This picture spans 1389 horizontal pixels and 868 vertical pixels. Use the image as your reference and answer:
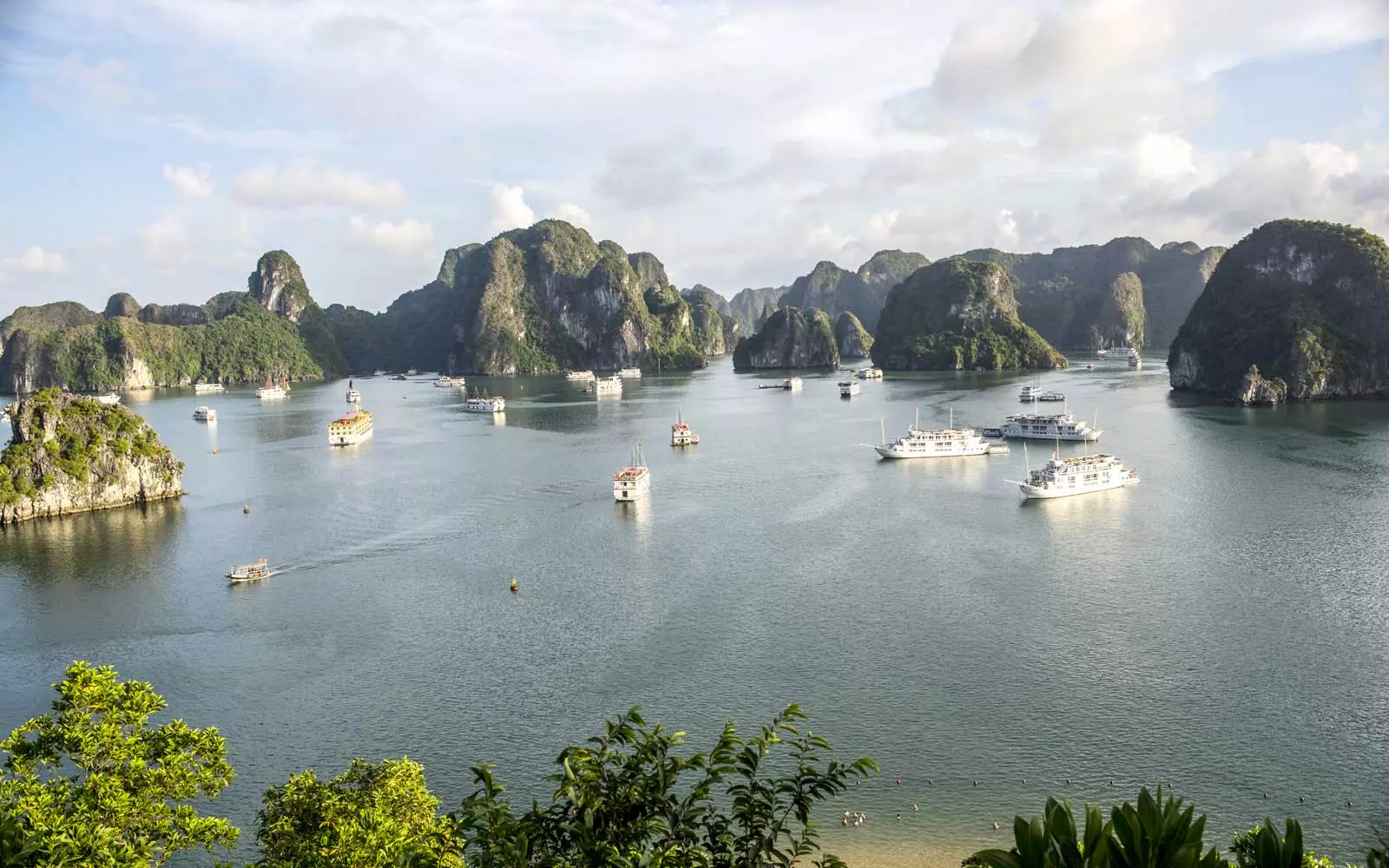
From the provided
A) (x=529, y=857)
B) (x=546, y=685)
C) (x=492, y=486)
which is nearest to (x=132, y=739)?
(x=529, y=857)

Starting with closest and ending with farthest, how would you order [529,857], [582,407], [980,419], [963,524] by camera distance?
[529,857] → [963,524] → [980,419] → [582,407]

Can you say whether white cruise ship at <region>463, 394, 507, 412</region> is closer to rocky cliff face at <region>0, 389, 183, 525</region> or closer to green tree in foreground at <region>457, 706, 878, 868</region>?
rocky cliff face at <region>0, 389, 183, 525</region>

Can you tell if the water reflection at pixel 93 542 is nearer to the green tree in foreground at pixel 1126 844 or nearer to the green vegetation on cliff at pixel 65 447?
the green vegetation on cliff at pixel 65 447

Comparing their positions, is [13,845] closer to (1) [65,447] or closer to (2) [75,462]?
(2) [75,462]

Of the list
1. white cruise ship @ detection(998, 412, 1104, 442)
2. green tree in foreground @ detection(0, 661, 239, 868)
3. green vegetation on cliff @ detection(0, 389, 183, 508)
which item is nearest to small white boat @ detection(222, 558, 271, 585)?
green vegetation on cliff @ detection(0, 389, 183, 508)

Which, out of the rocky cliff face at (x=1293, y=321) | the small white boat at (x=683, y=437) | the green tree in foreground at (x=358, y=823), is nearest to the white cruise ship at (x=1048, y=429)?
the small white boat at (x=683, y=437)

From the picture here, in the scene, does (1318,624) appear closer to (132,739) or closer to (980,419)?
(132,739)
